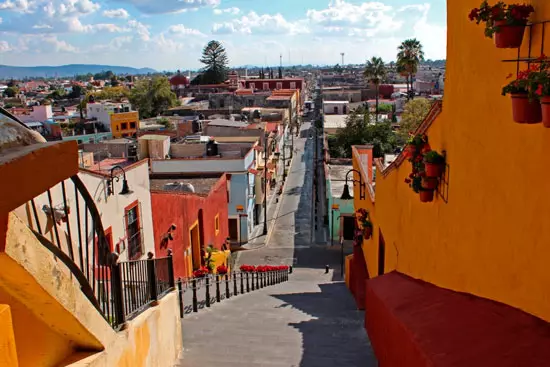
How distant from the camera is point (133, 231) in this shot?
15.7m

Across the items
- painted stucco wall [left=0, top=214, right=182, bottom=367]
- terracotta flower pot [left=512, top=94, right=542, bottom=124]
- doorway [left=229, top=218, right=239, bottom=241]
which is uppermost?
terracotta flower pot [left=512, top=94, right=542, bottom=124]

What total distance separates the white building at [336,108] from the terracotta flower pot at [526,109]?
211 feet

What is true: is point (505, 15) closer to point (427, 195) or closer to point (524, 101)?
point (524, 101)

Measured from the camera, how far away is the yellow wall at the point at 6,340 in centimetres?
312

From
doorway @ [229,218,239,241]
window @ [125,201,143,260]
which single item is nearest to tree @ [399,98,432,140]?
doorway @ [229,218,239,241]

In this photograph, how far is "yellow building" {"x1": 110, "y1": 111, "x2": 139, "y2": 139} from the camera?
54.2m

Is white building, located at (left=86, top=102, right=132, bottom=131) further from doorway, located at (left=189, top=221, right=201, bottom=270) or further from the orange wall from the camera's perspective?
the orange wall

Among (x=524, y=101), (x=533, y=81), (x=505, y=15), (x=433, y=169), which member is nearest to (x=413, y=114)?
(x=433, y=169)

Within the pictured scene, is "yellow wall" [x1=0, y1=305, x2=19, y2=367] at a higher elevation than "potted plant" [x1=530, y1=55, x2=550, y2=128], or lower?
lower

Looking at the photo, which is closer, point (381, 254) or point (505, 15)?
point (505, 15)

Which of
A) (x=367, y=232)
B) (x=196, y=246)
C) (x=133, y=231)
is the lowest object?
(x=196, y=246)

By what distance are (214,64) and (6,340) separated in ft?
348

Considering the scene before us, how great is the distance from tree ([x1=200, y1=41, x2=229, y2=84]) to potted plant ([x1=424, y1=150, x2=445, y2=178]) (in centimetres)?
10059

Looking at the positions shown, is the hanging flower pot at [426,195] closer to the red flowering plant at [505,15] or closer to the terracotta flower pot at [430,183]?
the terracotta flower pot at [430,183]
